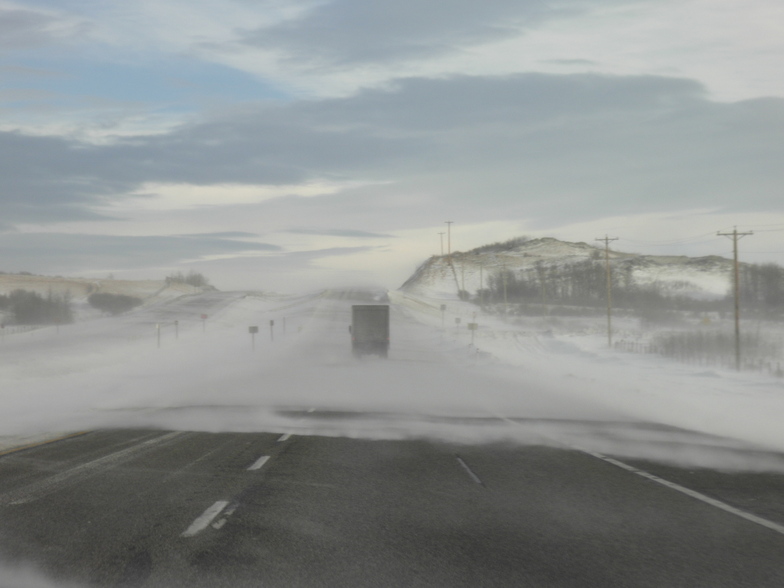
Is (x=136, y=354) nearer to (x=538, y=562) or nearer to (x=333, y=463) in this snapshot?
(x=333, y=463)

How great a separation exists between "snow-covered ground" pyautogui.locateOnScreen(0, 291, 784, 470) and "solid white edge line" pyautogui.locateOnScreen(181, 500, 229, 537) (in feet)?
19.5

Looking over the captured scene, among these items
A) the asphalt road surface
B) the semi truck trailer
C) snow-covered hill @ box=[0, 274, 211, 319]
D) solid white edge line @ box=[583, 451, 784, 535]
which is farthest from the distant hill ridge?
solid white edge line @ box=[583, 451, 784, 535]

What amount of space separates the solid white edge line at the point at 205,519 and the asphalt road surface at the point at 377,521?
3 cm

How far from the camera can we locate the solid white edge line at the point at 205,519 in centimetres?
619

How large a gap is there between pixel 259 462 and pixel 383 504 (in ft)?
10.5

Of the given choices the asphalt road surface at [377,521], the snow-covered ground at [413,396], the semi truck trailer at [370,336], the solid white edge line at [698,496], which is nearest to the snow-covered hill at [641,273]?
the semi truck trailer at [370,336]

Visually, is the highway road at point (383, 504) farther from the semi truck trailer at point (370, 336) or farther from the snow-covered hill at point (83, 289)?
the snow-covered hill at point (83, 289)

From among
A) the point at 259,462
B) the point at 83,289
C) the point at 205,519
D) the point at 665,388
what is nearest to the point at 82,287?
the point at 83,289

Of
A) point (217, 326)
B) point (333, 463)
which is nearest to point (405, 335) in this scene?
point (217, 326)

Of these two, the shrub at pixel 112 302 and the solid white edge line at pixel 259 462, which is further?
the shrub at pixel 112 302

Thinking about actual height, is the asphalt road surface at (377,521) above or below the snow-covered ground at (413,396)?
above

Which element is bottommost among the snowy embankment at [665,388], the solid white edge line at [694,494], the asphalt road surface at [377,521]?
the snowy embankment at [665,388]

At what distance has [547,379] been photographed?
2672 centimetres

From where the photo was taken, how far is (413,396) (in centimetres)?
2094
